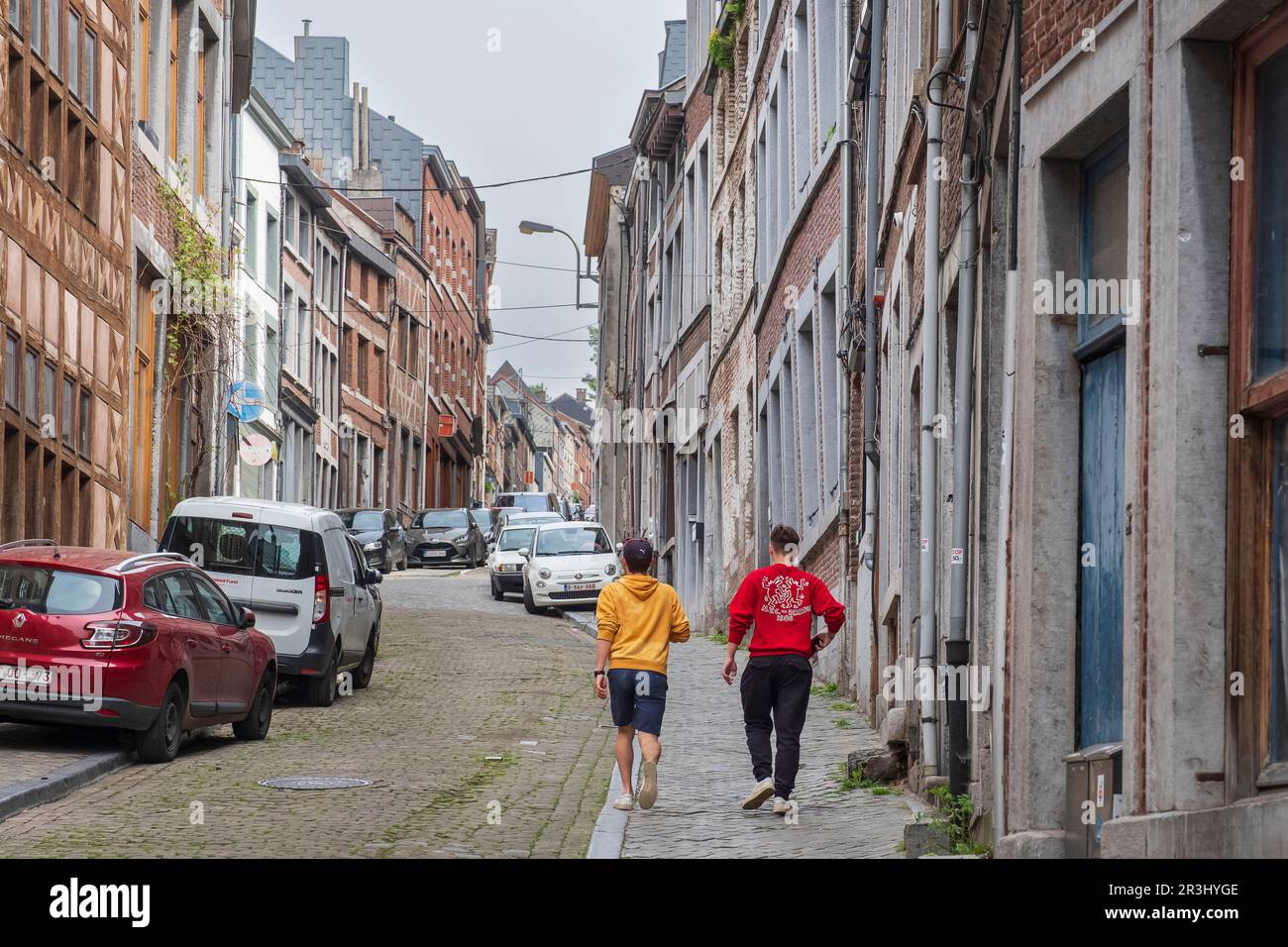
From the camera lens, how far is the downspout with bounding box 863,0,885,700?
1589 centimetres

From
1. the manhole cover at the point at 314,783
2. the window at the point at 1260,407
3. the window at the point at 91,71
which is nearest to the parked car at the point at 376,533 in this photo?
the window at the point at 91,71

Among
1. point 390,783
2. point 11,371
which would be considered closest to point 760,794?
point 390,783

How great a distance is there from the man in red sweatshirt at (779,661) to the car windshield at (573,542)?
20076mm

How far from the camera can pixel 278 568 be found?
1736 centimetres

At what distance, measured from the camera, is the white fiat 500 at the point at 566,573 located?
3061 cm

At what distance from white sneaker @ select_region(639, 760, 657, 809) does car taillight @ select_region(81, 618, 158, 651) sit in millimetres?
3938

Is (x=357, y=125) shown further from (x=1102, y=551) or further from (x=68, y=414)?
(x=1102, y=551)

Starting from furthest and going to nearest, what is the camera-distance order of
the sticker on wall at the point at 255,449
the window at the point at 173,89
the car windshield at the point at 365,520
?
the car windshield at the point at 365,520 < the window at the point at 173,89 < the sticker on wall at the point at 255,449

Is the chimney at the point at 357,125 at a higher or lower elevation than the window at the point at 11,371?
higher

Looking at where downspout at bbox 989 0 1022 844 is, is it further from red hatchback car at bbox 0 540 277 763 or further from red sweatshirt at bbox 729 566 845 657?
red hatchback car at bbox 0 540 277 763

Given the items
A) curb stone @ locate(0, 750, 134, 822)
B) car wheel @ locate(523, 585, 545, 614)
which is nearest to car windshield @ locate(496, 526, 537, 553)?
car wheel @ locate(523, 585, 545, 614)

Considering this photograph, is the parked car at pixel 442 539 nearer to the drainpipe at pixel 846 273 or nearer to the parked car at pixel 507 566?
the parked car at pixel 507 566
